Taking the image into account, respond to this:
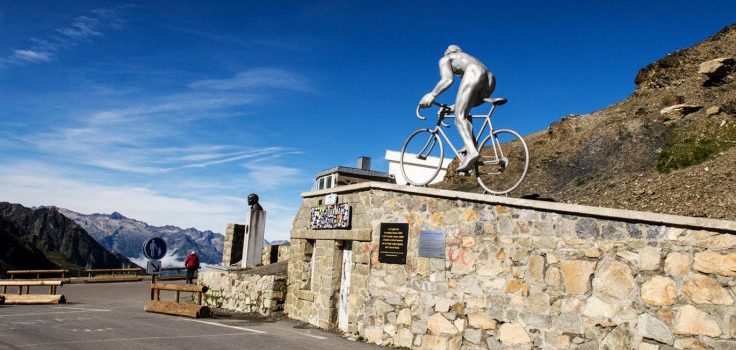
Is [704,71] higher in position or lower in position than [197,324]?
higher

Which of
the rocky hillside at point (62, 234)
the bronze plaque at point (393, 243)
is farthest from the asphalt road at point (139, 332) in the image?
the rocky hillside at point (62, 234)

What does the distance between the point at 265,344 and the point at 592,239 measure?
582cm

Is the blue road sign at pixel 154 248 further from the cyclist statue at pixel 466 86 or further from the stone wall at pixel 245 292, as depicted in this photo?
the cyclist statue at pixel 466 86

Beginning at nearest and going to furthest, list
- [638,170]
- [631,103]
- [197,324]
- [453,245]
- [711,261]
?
[711,261]
[453,245]
[197,324]
[638,170]
[631,103]

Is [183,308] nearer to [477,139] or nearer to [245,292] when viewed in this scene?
[245,292]

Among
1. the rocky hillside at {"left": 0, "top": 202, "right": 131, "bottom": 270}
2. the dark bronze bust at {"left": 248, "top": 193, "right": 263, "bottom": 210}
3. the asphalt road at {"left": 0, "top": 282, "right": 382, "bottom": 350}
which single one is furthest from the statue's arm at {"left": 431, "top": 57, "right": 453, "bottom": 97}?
the rocky hillside at {"left": 0, "top": 202, "right": 131, "bottom": 270}

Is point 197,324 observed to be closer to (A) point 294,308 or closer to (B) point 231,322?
(B) point 231,322

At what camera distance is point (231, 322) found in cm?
1309

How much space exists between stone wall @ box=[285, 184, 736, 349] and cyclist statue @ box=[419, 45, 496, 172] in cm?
139

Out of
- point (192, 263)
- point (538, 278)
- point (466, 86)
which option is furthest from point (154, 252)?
point (192, 263)

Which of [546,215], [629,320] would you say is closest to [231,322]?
[546,215]

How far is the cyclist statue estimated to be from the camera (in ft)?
35.2

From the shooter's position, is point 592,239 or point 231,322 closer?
point 592,239

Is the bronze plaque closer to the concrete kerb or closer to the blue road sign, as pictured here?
the concrete kerb
